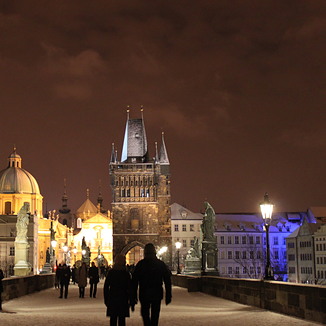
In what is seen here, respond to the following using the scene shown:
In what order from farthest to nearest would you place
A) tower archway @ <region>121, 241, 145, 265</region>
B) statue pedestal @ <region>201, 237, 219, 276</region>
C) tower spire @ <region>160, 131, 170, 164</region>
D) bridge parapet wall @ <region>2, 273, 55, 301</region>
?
tower spire @ <region>160, 131, 170, 164</region>
tower archway @ <region>121, 241, 145, 265</region>
statue pedestal @ <region>201, 237, 219, 276</region>
bridge parapet wall @ <region>2, 273, 55, 301</region>

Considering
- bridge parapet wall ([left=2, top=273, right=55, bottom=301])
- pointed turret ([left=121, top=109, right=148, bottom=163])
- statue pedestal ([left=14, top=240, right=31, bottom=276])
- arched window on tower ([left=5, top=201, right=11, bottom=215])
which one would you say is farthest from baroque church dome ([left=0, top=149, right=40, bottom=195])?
statue pedestal ([left=14, top=240, right=31, bottom=276])

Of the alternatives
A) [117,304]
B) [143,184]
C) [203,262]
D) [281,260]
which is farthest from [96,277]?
[281,260]

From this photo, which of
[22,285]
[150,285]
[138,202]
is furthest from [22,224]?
[138,202]

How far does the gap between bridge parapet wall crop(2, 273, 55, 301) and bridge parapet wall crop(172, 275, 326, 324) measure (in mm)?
8398

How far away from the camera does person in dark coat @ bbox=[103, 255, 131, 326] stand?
11.2m

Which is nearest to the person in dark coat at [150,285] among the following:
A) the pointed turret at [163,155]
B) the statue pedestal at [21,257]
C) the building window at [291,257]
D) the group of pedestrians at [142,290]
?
the group of pedestrians at [142,290]

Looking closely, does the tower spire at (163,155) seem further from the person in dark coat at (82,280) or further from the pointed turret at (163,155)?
the person in dark coat at (82,280)

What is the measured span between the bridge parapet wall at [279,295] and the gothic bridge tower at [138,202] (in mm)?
80235

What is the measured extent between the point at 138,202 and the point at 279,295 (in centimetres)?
9204

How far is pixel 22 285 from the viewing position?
93.0ft

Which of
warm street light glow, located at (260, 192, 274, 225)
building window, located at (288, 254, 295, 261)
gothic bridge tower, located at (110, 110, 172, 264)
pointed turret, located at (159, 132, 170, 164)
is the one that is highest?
pointed turret, located at (159, 132, 170, 164)

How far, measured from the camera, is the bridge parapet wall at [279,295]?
1452 centimetres

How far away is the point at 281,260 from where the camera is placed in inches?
4491

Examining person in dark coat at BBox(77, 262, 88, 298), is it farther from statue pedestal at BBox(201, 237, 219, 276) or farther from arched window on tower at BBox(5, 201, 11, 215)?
arched window on tower at BBox(5, 201, 11, 215)
